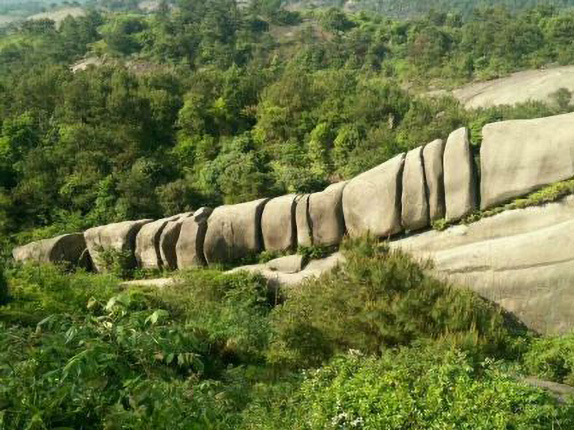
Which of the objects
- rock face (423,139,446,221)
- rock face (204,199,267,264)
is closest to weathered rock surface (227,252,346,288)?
rock face (204,199,267,264)

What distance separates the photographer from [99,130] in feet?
109

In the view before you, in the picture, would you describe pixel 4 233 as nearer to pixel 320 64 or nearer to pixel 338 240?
pixel 338 240

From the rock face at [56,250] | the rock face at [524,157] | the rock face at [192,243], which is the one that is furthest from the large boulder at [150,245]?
the rock face at [524,157]

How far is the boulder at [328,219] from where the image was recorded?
21109 mm

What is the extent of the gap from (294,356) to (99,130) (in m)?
24.1

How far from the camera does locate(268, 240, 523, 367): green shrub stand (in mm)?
12992

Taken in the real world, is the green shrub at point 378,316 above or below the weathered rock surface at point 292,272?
above

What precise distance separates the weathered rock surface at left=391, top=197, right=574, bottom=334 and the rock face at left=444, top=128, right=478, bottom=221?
27.0 inches

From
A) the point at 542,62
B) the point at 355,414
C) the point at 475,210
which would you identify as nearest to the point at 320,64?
the point at 542,62

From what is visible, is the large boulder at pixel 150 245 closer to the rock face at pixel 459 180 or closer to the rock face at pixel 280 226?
the rock face at pixel 280 226

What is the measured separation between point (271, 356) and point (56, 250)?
15223 millimetres

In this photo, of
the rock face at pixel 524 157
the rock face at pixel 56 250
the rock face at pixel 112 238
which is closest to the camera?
the rock face at pixel 524 157

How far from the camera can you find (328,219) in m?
21.2

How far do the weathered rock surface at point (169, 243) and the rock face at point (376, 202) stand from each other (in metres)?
7.20
